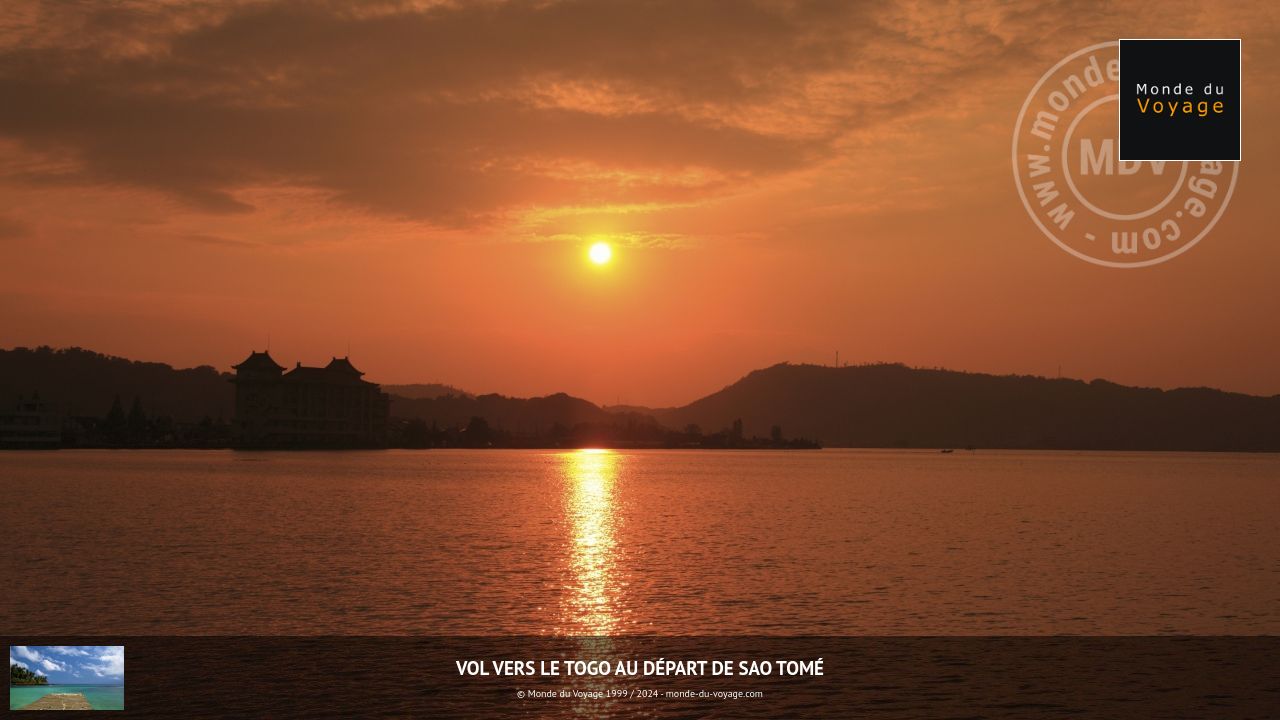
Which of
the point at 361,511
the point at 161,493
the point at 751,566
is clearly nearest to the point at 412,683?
the point at 751,566

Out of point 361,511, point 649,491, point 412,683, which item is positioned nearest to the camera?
point 412,683

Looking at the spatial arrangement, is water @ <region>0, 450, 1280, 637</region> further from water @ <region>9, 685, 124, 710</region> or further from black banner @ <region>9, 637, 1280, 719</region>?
water @ <region>9, 685, 124, 710</region>

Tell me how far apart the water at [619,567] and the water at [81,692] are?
9892 mm

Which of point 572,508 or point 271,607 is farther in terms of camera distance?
point 572,508

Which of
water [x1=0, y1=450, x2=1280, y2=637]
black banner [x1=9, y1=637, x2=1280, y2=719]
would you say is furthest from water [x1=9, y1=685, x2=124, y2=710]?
water [x1=0, y1=450, x2=1280, y2=637]

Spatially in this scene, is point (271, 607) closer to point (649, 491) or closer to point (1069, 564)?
point (1069, 564)

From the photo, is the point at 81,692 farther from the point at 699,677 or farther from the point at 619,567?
the point at 619,567

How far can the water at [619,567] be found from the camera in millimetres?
36750

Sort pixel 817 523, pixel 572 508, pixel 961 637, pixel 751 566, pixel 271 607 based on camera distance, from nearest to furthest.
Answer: pixel 961 637 → pixel 271 607 → pixel 751 566 → pixel 817 523 → pixel 572 508

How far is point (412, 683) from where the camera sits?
997 inches

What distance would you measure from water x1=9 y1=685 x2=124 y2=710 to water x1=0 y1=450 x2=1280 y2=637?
32.5 ft

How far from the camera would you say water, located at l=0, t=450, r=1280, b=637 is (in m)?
36.8

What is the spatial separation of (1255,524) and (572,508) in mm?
60337

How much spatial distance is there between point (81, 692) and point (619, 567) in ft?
108
